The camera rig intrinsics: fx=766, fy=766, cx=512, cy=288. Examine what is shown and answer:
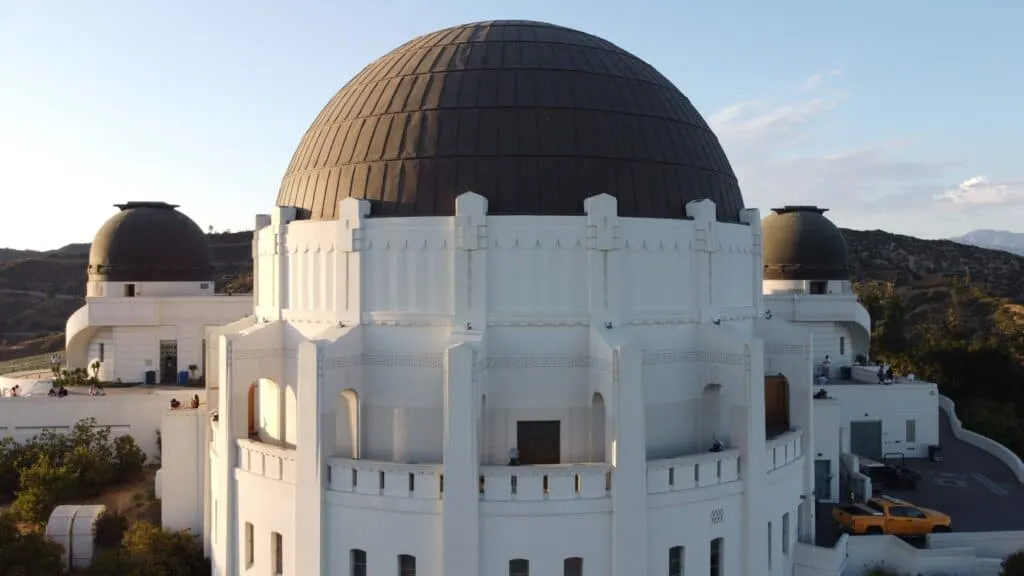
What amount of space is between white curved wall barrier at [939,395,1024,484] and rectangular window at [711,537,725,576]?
2310cm

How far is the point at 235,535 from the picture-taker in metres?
22.8

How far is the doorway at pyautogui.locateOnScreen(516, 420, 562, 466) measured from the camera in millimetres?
21344

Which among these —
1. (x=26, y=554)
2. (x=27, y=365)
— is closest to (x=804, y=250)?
(x=26, y=554)

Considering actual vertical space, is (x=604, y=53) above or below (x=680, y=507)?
above

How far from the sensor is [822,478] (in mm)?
31578

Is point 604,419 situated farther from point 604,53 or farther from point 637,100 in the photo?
point 604,53

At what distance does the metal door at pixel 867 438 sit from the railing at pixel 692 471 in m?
21.0

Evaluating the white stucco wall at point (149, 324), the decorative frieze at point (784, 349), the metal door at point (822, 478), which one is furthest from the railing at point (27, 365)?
the metal door at point (822, 478)

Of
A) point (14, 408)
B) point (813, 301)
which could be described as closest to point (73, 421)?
point (14, 408)

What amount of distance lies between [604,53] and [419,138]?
748 cm

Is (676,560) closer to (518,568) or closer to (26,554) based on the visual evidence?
(518,568)

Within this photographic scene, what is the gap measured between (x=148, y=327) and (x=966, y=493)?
1604 inches

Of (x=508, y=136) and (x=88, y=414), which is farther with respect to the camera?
(x=88, y=414)

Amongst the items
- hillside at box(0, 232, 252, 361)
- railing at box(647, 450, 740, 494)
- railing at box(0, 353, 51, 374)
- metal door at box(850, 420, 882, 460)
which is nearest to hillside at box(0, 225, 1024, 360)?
hillside at box(0, 232, 252, 361)
